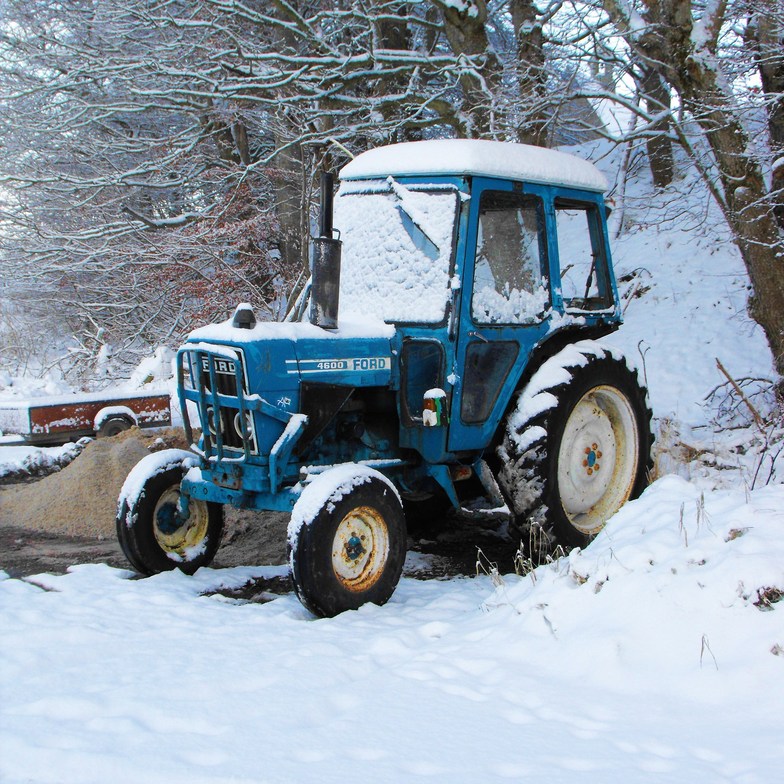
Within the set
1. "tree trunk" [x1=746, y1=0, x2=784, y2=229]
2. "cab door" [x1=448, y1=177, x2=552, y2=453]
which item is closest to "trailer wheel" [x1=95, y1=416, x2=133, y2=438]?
"cab door" [x1=448, y1=177, x2=552, y2=453]

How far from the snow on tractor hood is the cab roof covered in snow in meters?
0.92

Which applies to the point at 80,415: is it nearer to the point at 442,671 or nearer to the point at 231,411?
the point at 231,411

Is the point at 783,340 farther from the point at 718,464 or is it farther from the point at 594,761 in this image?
the point at 594,761

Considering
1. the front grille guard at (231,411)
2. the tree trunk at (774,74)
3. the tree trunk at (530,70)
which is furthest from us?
the tree trunk at (530,70)

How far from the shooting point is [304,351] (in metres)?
4.40

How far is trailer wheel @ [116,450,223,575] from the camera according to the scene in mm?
4766

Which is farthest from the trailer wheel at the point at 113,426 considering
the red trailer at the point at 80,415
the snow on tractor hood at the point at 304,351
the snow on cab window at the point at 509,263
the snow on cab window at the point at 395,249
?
the snow on cab window at the point at 509,263

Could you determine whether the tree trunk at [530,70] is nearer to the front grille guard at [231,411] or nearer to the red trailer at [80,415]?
the red trailer at [80,415]

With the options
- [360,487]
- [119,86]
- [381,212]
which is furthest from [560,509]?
[119,86]

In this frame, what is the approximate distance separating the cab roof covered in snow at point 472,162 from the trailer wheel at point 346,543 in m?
1.72

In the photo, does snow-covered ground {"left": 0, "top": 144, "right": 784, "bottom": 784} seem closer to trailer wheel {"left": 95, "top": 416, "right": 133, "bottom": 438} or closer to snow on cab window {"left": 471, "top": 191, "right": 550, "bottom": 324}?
snow on cab window {"left": 471, "top": 191, "right": 550, "bottom": 324}

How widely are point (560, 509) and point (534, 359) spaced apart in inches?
35.2

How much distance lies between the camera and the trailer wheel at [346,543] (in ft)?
13.0

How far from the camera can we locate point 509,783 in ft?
7.86
